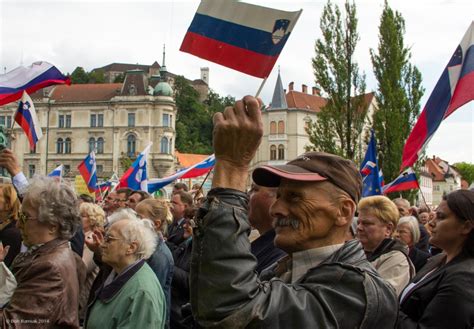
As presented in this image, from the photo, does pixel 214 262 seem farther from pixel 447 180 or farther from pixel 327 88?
pixel 447 180

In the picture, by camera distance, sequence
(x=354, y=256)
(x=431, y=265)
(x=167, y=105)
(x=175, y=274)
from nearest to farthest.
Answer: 1. (x=354, y=256)
2. (x=431, y=265)
3. (x=175, y=274)
4. (x=167, y=105)

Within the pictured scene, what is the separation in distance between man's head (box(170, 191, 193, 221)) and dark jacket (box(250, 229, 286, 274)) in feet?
14.2

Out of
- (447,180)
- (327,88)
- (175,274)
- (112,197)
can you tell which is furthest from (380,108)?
(447,180)

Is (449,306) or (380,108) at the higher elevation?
(380,108)

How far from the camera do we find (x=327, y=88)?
30.4 meters

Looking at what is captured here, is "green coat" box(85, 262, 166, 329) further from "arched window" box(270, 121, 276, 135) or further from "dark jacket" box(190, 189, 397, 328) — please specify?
"arched window" box(270, 121, 276, 135)

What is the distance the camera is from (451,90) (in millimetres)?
7188

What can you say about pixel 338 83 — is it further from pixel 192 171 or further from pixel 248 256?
pixel 248 256

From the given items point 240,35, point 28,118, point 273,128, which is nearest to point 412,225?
point 240,35

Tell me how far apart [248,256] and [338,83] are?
28.7 m

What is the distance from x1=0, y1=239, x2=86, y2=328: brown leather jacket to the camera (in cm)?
373

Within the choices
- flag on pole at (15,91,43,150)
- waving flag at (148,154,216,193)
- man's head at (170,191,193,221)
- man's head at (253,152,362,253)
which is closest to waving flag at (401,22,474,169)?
man's head at (170,191,193,221)

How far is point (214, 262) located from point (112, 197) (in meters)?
9.04

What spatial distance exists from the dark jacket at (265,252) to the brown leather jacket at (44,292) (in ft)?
3.79
